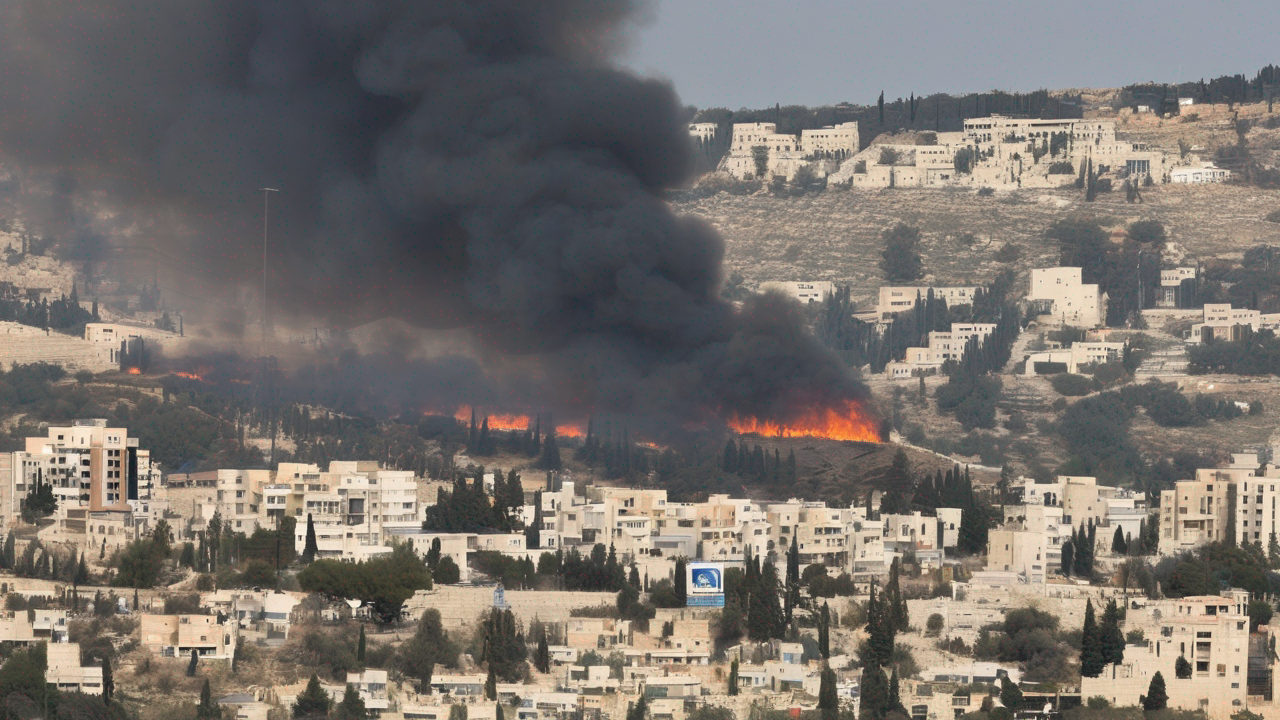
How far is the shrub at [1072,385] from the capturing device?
93125 mm

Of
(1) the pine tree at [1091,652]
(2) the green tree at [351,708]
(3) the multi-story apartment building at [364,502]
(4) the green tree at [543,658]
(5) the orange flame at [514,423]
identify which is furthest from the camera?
(5) the orange flame at [514,423]

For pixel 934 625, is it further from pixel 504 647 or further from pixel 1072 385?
pixel 1072 385

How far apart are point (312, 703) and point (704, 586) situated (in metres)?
8.40

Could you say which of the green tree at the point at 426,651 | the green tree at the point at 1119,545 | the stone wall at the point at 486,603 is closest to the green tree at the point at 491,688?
the green tree at the point at 426,651

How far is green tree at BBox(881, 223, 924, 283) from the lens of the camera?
367 feet

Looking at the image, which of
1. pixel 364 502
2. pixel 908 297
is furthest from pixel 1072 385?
pixel 364 502

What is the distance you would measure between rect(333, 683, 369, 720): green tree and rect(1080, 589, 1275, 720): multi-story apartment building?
1055 cm

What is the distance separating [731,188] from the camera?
125438mm

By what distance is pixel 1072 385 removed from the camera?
306ft

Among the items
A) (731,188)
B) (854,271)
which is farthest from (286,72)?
(731,188)

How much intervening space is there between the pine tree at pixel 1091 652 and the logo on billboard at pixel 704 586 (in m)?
6.24

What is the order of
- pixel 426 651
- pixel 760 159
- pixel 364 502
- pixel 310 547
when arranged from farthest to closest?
pixel 760 159
pixel 364 502
pixel 310 547
pixel 426 651

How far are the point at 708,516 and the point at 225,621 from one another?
11832 millimetres

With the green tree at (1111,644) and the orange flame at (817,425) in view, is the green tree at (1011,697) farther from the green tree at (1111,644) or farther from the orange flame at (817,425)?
the orange flame at (817,425)
